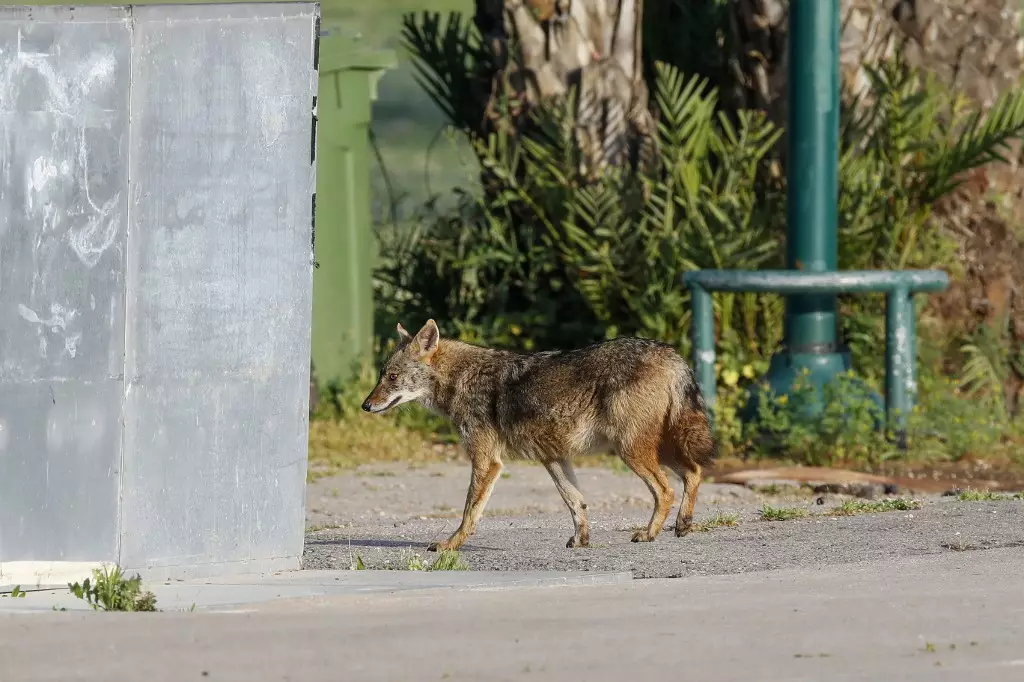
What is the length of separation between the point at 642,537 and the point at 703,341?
4844 millimetres

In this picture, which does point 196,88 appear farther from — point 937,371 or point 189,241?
point 937,371

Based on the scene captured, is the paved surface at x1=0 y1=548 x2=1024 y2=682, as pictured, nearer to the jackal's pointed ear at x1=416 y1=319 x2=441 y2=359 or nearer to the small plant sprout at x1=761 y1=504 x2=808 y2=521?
the small plant sprout at x1=761 y1=504 x2=808 y2=521

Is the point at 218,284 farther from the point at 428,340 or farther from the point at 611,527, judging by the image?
the point at 611,527

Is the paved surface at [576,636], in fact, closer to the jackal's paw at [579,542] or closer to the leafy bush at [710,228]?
the jackal's paw at [579,542]

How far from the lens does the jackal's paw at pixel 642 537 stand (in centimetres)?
922

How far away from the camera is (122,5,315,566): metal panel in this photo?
7.82m

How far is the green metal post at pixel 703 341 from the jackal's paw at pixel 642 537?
4.72m

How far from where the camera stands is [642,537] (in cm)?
926

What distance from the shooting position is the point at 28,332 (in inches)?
301

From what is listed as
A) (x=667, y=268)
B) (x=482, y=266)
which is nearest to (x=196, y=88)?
(x=667, y=268)

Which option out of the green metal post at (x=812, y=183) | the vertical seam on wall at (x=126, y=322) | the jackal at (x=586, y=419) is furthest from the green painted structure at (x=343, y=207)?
the vertical seam on wall at (x=126, y=322)

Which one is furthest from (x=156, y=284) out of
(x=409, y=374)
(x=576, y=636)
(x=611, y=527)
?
(x=611, y=527)

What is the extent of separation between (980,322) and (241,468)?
929 cm

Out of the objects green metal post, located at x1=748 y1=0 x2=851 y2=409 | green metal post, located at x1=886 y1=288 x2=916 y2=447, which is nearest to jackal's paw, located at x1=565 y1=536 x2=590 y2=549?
green metal post, located at x1=748 y1=0 x2=851 y2=409
